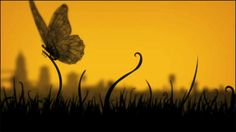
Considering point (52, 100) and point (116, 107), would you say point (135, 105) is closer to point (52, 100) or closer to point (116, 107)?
point (116, 107)

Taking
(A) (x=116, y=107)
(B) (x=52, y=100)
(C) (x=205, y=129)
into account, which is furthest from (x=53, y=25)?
(C) (x=205, y=129)

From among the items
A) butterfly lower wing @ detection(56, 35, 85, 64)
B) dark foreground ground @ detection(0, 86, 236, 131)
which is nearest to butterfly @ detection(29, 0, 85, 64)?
butterfly lower wing @ detection(56, 35, 85, 64)

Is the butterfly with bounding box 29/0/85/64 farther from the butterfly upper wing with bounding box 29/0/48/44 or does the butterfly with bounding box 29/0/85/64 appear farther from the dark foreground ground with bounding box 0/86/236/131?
the dark foreground ground with bounding box 0/86/236/131

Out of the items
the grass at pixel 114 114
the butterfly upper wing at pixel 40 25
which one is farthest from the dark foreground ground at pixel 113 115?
the butterfly upper wing at pixel 40 25

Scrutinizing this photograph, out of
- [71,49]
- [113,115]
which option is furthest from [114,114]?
[71,49]

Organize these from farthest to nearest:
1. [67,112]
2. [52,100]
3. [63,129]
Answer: [52,100] < [67,112] < [63,129]

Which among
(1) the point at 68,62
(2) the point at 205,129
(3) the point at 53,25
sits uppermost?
(3) the point at 53,25
